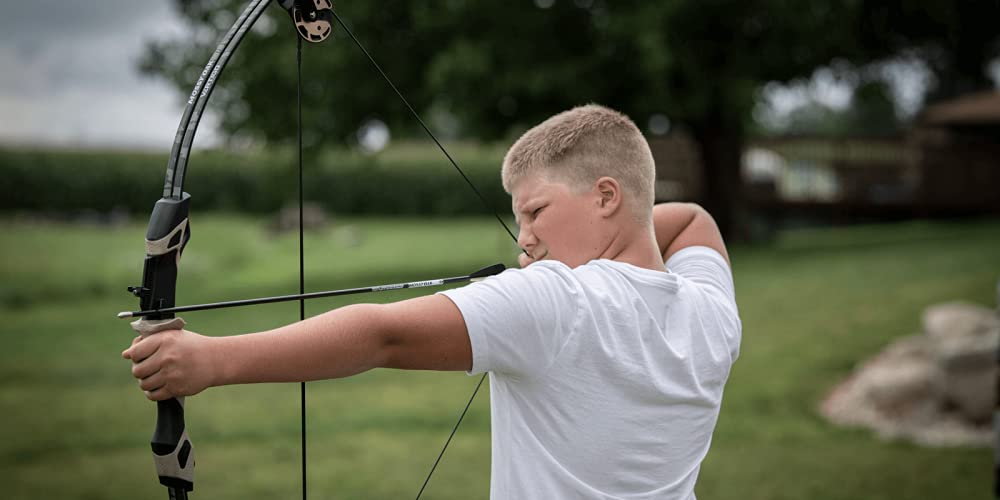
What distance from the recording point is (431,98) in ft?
46.1

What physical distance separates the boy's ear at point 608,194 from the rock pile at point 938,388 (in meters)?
5.56

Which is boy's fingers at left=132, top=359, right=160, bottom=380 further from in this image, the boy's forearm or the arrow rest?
the arrow rest

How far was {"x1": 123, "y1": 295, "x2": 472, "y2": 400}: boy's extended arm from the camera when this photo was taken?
4.01 ft

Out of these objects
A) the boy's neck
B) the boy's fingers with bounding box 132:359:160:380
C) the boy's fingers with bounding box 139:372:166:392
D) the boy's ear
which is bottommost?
the boy's fingers with bounding box 139:372:166:392

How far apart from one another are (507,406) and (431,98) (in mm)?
12811

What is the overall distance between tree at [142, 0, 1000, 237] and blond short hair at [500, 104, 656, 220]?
10636mm

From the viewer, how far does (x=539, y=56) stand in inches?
524

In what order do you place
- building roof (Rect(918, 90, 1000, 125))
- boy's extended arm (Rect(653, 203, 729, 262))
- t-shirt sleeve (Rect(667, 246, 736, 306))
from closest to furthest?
t-shirt sleeve (Rect(667, 246, 736, 306)) → boy's extended arm (Rect(653, 203, 729, 262)) → building roof (Rect(918, 90, 1000, 125))

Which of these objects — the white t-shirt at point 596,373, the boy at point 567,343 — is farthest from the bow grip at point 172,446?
the white t-shirt at point 596,373

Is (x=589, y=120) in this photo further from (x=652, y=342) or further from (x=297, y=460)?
(x=297, y=460)

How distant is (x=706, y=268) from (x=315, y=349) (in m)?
0.87

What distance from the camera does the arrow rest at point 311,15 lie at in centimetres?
183

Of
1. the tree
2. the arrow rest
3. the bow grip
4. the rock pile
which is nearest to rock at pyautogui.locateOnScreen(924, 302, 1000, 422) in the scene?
the rock pile

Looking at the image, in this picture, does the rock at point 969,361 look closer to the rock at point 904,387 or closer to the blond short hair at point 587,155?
the rock at point 904,387
